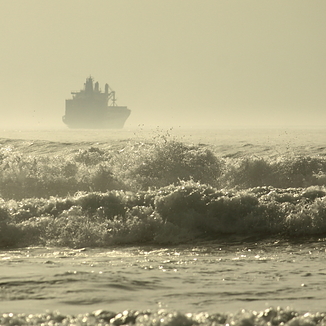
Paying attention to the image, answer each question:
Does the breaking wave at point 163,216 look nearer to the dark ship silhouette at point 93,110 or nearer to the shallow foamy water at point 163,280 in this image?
the shallow foamy water at point 163,280

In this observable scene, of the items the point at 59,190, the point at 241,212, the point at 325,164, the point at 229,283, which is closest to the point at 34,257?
the point at 229,283

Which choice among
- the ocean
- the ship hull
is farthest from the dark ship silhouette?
the ocean

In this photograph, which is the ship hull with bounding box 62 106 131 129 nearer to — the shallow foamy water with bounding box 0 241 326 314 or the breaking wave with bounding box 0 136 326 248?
the breaking wave with bounding box 0 136 326 248

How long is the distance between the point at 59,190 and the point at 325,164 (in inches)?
394

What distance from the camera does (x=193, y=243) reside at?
12.7 meters

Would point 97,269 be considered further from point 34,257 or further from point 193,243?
point 193,243

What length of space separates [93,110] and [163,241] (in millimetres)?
175977

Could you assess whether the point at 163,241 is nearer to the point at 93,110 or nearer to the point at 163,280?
the point at 163,280

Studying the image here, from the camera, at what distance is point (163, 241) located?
508 inches

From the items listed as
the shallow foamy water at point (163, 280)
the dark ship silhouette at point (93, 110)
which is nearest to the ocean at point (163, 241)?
the shallow foamy water at point (163, 280)

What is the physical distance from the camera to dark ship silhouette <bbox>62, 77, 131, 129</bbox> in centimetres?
18838

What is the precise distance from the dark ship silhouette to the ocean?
164m

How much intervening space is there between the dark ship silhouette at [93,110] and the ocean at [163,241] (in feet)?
539

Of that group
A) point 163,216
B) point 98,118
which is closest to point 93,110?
point 98,118
